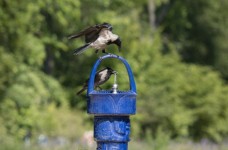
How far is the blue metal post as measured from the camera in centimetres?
730

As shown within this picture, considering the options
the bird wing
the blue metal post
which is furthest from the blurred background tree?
the blue metal post

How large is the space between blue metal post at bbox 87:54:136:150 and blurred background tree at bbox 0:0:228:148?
1466 centimetres

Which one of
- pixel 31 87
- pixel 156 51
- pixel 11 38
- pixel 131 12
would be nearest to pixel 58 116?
pixel 31 87

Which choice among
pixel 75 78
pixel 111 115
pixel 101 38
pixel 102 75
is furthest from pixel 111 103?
pixel 75 78

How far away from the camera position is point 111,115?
7.35 meters

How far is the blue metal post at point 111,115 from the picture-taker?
288 inches

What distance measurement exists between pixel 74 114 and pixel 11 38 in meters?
4.81

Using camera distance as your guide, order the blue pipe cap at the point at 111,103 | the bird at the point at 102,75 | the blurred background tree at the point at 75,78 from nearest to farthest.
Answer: the blue pipe cap at the point at 111,103 → the bird at the point at 102,75 → the blurred background tree at the point at 75,78

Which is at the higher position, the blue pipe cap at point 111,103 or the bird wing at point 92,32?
the bird wing at point 92,32

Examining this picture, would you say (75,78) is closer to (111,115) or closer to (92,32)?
(92,32)

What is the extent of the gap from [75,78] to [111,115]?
2330cm

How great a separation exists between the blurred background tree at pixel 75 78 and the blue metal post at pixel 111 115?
14.7 metres

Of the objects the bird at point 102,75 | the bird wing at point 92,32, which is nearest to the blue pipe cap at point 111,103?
the bird at point 102,75

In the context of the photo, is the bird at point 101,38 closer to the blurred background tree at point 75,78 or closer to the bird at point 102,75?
the bird at point 102,75
